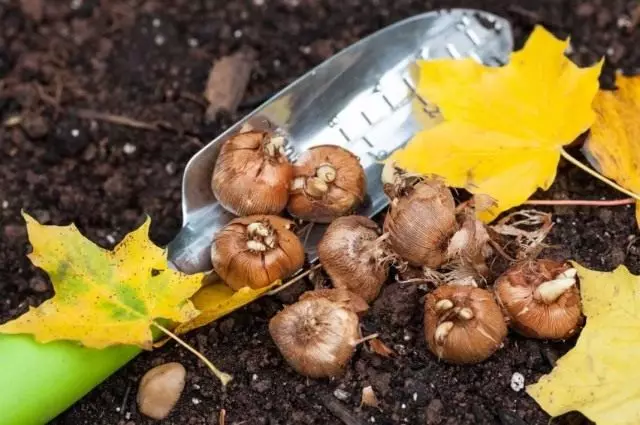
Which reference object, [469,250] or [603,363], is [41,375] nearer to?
[469,250]

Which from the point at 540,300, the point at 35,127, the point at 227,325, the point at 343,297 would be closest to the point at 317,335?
the point at 343,297

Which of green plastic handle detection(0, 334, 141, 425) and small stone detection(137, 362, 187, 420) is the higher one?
green plastic handle detection(0, 334, 141, 425)

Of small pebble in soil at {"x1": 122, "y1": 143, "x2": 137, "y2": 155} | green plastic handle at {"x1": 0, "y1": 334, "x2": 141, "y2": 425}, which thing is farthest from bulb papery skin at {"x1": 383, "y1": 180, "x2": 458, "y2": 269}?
small pebble in soil at {"x1": 122, "y1": 143, "x2": 137, "y2": 155}

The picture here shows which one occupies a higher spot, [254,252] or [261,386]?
[254,252]

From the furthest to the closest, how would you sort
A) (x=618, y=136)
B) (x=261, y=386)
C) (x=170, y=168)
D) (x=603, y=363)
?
(x=170, y=168)
(x=618, y=136)
(x=261, y=386)
(x=603, y=363)

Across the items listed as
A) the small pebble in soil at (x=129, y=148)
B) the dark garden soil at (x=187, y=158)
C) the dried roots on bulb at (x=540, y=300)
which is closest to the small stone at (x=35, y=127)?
the dark garden soil at (x=187, y=158)

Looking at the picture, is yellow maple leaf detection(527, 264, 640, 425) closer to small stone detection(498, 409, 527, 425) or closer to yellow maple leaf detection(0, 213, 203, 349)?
small stone detection(498, 409, 527, 425)
